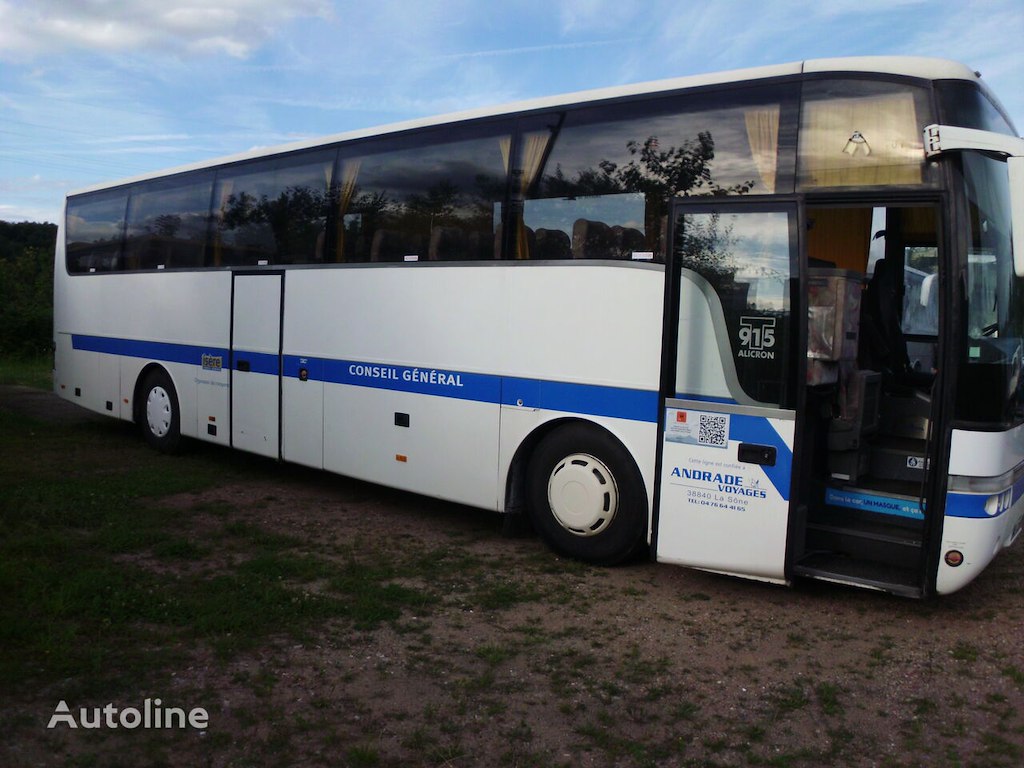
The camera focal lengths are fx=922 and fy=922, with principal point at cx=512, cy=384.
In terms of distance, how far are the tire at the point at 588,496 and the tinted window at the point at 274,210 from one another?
3403 millimetres

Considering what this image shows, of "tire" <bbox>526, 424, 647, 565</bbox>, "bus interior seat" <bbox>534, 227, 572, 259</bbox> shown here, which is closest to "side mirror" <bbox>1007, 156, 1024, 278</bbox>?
"tire" <bbox>526, 424, 647, 565</bbox>

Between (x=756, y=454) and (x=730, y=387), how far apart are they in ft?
1.51

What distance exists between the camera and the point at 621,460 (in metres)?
6.55

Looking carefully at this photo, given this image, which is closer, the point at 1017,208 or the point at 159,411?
the point at 1017,208

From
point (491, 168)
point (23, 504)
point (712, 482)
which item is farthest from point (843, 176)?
point (23, 504)

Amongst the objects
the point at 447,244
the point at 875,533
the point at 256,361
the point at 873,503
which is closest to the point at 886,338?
the point at 873,503

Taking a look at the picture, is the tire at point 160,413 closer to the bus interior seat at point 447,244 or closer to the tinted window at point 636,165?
the bus interior seat at point 447,244

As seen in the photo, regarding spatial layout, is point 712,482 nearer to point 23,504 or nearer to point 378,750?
point 378,750

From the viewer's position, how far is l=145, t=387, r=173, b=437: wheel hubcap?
11251mm

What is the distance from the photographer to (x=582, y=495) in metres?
6.77

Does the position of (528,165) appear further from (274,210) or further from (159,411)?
(159,411)

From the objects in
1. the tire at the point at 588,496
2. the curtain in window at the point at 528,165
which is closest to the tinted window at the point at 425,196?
the curtain in window at the point at 528,165

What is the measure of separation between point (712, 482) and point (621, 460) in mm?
805

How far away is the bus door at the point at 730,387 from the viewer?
224 inches
